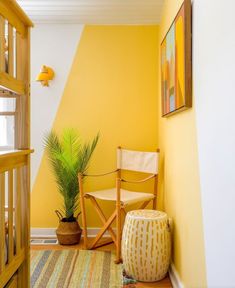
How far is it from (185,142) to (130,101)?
1428 millimetres

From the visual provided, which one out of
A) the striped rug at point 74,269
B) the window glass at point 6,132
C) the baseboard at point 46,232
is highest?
the window glass at point 6,132

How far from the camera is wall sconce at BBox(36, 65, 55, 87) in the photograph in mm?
3201

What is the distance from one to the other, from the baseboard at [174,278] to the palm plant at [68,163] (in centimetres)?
112

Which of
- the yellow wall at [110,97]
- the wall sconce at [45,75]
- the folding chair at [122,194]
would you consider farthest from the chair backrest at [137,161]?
the wall sconce at [45,75]

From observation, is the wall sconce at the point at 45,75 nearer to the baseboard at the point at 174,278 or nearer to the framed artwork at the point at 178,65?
the framed artwork at the point at 178,65

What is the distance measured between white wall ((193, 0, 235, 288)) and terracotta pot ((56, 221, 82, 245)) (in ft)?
5.83

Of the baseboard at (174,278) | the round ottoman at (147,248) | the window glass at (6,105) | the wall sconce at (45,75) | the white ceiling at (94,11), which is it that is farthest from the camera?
the window glass at (6,105)

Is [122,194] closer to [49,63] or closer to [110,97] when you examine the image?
[110,97]

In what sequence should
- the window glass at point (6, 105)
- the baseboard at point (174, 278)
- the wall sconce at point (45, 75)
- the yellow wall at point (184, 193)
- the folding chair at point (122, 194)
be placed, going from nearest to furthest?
1. the yellow wall at point (184, 193)
2. the baseboard at point (174, 278)
3. the folding chair at point (122, 194)
4. the wall sconce at point (45, 75)
5. the window glass at point (6, 105)

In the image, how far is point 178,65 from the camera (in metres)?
2.06

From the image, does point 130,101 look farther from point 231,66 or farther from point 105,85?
point 231,66

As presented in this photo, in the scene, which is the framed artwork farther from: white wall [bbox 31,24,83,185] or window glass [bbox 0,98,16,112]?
window glass [bbox 0,98,16,112]

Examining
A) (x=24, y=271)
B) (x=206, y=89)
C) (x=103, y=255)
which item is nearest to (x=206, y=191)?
(x=206, y=89)

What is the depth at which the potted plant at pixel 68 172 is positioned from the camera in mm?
3049
